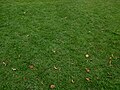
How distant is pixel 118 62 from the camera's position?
3566mm

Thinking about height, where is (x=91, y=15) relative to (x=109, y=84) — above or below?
above

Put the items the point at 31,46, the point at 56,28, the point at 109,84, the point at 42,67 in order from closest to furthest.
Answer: the point at 109,84 < the point at 42,67 < the point at 31,46 < the point at 56,28

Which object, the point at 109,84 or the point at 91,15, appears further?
the point at 91,15

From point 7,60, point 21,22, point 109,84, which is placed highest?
point 21,22

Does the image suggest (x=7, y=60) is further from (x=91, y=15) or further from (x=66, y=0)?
(x=66, y=0)

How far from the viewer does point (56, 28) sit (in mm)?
4520

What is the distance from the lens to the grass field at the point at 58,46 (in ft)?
10.1

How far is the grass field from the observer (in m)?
3.09

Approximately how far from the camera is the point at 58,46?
3879 mm

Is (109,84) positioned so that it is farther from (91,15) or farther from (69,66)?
(91,15)

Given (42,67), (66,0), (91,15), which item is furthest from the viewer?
(66,0)

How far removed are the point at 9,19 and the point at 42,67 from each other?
217 centimetres

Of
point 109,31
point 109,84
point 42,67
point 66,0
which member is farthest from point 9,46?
point 66,0

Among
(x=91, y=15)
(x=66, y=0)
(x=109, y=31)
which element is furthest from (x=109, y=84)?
(x=66, y=0)
